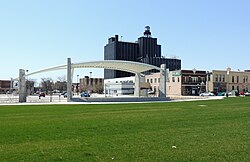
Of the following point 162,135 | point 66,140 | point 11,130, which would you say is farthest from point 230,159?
point 11,130

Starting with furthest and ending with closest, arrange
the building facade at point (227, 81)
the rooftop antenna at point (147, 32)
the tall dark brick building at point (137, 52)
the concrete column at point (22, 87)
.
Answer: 1. the rooftop antenna at point (147, 32)
2. the tall dark brick building at point (137, 52)
3. the building facade at point (227, 81)
4. the concrete column at point (22, 87)

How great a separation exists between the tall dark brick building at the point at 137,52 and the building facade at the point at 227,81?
5239 cm

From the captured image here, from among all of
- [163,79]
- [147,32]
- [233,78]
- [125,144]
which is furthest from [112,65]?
[147,32]

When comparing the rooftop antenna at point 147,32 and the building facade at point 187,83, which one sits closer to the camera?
the building facade at point 187,83

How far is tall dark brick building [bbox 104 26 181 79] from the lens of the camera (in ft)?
511

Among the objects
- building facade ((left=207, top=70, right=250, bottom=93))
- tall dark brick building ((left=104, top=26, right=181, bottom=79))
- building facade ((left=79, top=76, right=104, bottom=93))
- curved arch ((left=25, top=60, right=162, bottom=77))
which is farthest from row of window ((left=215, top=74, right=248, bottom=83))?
building facade ((left=79, top=76, right=104, bottom=93))

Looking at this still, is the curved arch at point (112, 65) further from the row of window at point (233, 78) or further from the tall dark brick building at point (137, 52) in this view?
the tall dark brick building at point (137, 52)

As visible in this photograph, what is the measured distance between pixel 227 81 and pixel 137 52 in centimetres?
7530

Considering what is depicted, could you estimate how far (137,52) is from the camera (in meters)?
169

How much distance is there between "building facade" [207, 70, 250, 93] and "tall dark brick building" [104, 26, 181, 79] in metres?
52.4

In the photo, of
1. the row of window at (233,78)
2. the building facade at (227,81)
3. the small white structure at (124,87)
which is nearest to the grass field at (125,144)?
the building facade at (227,81)

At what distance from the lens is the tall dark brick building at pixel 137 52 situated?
511 ft

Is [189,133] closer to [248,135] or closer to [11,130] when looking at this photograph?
[248,135]

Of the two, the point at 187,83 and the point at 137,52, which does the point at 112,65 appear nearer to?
the point at 187,83
